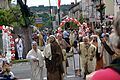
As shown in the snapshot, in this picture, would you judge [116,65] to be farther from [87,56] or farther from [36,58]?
[87,56]

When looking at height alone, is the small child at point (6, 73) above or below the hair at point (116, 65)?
below

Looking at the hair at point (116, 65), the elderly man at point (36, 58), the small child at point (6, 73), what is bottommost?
the small child at point (6, 73)

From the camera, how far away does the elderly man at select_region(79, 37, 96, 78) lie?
48.2 ft

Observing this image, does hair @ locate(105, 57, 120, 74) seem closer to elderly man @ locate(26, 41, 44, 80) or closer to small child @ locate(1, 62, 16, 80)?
small child @ locate(1, 62, 16, 80)

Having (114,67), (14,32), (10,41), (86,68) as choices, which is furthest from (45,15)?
(114,67)

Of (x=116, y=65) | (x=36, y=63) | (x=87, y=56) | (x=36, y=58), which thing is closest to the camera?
(x=116, y=65)

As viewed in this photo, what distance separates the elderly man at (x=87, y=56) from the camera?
14688 millimetres

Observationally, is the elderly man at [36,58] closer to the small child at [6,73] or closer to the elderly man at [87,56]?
the small child at [6,73]

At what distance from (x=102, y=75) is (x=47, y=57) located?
11191 millimetres

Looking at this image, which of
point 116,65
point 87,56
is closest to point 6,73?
point 87,56

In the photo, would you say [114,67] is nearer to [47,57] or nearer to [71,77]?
[47,57]

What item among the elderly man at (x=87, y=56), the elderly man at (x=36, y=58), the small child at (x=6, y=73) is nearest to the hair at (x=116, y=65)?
the small child at (x=6, y=73)

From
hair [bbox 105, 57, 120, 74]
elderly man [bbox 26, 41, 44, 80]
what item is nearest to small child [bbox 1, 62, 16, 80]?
elderly man [bbox 26, 41, 44, 80]

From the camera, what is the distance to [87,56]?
15.0 meters
